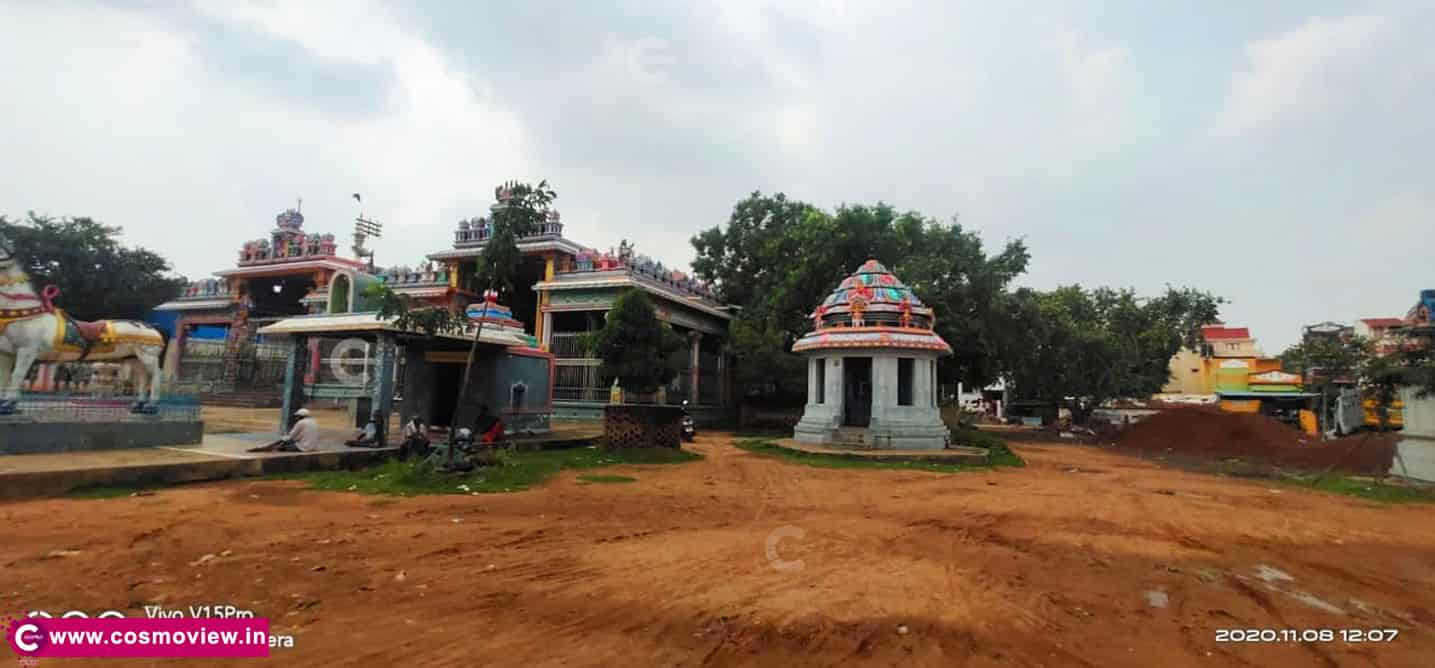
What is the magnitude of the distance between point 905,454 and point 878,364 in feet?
9.80

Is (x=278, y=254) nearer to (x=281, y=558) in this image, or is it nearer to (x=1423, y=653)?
(x=281, y=558)

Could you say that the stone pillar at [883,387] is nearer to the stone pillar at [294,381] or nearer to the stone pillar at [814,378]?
the stone pillar at [814,378]

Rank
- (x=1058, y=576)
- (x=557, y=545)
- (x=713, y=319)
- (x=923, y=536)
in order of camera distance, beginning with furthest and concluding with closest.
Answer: (x=713, y=319), (x=923, y=536), (x=557, y=545), (x=1058, y=576)

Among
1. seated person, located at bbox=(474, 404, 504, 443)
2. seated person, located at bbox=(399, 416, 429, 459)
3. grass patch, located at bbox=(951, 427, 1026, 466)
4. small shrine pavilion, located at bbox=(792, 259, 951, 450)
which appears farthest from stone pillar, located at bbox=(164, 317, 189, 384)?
grass patch, located at bbox=(951, 427, 1026, 466)

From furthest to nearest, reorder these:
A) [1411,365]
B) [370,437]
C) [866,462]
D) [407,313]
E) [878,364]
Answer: [878,364] → [866,462] → [1411,365] → [370,437] → [407,313]

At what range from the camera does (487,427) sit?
1403 cm

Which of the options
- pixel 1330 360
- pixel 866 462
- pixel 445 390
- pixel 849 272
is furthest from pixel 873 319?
pixel 1330 360

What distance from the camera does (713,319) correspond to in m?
28.7

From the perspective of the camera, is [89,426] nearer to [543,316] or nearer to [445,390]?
[445,390]

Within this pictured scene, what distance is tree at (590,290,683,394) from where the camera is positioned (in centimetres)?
1485

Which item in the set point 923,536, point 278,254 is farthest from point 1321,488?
point 278,254

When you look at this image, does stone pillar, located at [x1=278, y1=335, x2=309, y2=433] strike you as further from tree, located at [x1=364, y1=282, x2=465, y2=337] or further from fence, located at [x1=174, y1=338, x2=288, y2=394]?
fence, located at [x1=174, y1=338, x2=288, y2=394]

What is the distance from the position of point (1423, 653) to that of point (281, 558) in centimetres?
783

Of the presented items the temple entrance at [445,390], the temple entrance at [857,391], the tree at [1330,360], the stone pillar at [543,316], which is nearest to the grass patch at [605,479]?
the temple entrance at [445,390]
